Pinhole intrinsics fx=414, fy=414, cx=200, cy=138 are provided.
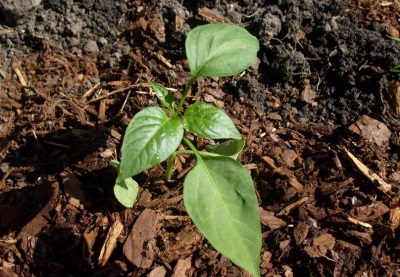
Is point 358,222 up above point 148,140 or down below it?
below

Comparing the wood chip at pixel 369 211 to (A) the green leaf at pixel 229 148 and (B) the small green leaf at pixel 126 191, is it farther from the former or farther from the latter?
(B) the small green leaf at pixel 126 191

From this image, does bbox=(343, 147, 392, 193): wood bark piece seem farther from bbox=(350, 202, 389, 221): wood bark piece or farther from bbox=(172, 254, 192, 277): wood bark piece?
bbox=(172, 254, 192, 277): wood bark piece

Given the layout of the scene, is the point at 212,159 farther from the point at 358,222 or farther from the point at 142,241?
the point at 358,222

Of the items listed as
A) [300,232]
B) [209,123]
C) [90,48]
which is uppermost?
[209,123]

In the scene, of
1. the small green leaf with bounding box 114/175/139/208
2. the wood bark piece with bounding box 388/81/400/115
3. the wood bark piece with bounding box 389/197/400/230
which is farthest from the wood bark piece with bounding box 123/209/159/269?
the wood bark piece with bounding box 388/81/400/115

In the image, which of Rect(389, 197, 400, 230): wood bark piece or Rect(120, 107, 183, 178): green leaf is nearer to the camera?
Rect(120, 107, 183, 178): green leaf

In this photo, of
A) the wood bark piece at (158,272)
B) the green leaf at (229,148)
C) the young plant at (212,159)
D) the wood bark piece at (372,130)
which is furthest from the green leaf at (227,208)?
the wood bark piece at (372,130)

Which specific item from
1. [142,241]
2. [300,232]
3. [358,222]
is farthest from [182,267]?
[358,222]
